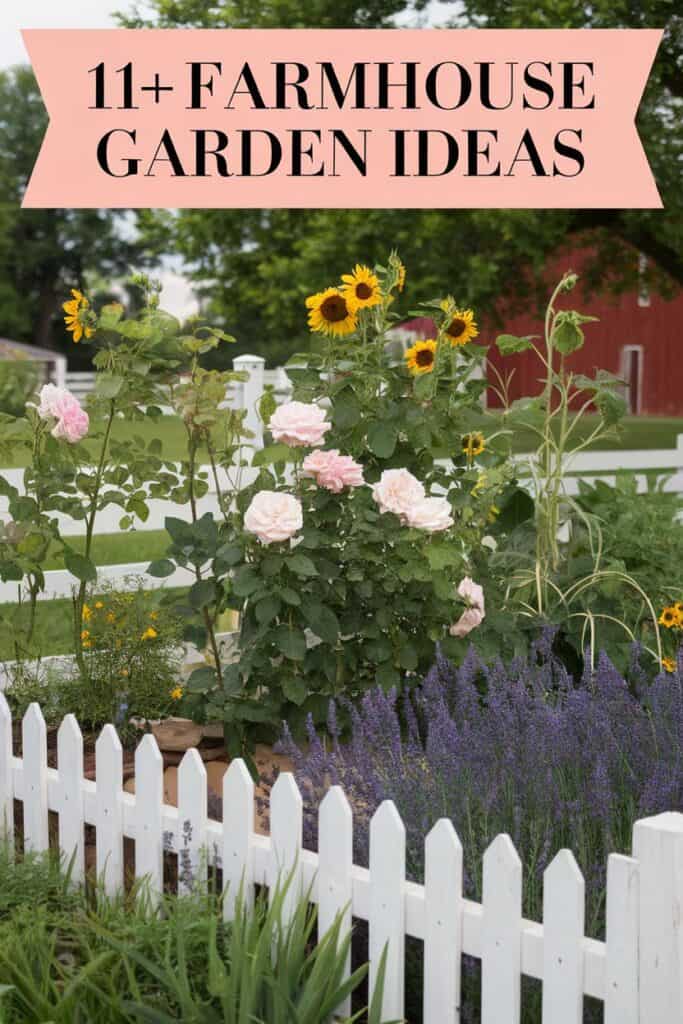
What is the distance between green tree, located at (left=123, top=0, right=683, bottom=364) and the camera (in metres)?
15.4

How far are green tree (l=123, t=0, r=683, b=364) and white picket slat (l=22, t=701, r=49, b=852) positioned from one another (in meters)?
11.7

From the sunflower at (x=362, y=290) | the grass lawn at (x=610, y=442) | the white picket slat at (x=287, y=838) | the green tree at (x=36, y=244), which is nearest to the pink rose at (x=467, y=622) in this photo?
the sunflower at (x=362, y=290)

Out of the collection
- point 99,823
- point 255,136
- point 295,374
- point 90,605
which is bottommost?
point 99,823

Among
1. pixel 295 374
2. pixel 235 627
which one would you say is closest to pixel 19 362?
pixel 235 627

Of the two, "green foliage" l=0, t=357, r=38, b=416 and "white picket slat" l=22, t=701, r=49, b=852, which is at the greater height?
"green foliage" l=0, t=357, r=38, b=416

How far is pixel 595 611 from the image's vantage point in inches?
157

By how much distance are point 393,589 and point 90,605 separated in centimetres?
131

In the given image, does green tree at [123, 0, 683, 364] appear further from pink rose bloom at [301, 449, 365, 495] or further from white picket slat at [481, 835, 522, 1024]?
white picket slat at [481, 835, 522, 1024]

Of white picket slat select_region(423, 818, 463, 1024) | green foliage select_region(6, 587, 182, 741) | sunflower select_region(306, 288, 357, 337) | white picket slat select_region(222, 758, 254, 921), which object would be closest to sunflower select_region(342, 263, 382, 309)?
sunflower select_region(306, 288, 357, 337)

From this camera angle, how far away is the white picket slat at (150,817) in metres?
2.81

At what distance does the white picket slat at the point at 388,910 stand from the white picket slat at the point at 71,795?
906 millimetres

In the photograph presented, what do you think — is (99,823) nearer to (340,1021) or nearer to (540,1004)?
(340,1021)

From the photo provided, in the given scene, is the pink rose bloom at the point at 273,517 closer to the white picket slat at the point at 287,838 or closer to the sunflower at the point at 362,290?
the sunflower at the point at 362,290

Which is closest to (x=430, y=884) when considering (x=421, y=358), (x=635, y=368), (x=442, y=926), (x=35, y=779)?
(x=442, y=926)
